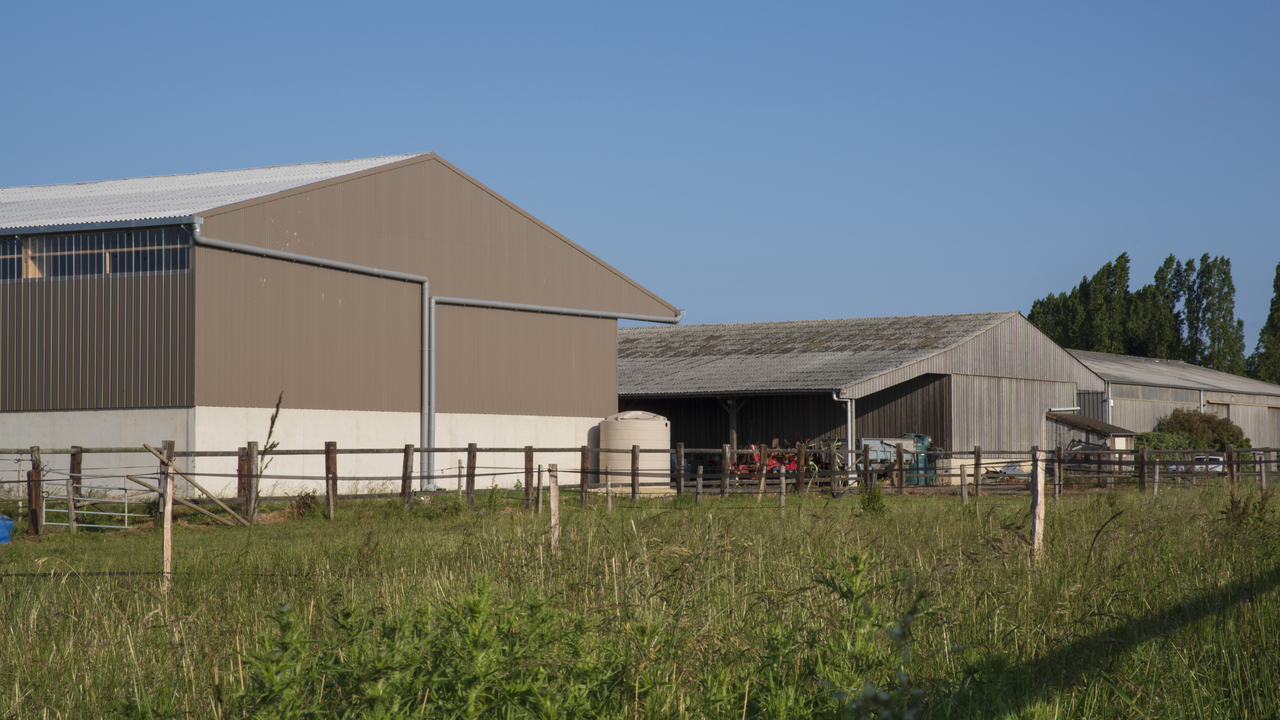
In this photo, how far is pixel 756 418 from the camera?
35312 mm

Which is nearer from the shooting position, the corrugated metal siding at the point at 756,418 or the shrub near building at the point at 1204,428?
the corrugated metal siding at the point at 756,418

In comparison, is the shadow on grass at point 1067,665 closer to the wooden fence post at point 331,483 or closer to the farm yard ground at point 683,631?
the farm yard ground at point 683,631

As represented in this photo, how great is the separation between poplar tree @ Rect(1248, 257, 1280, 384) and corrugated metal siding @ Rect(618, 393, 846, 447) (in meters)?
51.9

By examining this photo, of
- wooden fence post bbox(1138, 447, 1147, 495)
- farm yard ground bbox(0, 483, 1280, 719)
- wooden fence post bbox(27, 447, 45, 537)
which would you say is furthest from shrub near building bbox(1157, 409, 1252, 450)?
wooden fence post bbox(27, 447, 45, 537)

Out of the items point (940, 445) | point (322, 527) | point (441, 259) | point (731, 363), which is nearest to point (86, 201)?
point (441, 259)

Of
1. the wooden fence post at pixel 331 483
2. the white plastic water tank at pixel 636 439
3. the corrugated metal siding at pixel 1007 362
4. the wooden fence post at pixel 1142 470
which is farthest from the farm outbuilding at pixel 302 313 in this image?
the wooden fence post at pixel 1142 470

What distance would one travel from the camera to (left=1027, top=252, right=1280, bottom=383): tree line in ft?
257

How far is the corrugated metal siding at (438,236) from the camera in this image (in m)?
24.8

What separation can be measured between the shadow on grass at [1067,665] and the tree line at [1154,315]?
76.1m

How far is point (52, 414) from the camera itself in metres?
23.4

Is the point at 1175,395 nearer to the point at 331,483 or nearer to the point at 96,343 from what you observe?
the point at 331,483

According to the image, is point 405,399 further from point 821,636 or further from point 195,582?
point 821,636

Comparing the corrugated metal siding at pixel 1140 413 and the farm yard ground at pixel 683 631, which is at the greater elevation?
the corrugated metal siding at pixel 1140 413

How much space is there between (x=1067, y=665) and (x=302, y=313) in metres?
22.0
